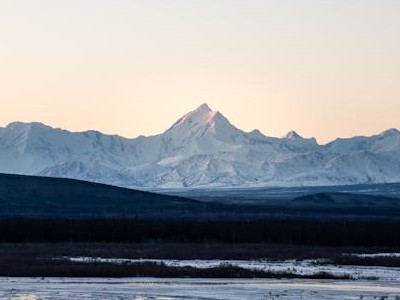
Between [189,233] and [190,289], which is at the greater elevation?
[189,233]

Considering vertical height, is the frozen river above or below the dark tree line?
below

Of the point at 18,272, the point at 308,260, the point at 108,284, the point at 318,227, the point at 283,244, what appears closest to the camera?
the point at 108,284

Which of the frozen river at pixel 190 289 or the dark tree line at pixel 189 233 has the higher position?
the dark tree line at pixel 189 233

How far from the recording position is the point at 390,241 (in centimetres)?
11244

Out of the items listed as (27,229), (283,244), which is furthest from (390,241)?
(27,229)

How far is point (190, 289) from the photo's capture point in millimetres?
59656

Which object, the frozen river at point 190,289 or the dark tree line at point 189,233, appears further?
the dark tree line at point 189,233

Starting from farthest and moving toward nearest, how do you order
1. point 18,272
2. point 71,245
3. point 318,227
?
point 318,227 < point 71,245 < point 18,272

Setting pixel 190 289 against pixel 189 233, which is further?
pixel 189 233

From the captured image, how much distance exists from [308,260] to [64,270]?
20.7 metres

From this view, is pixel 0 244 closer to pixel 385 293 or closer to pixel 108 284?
pixel 108 284

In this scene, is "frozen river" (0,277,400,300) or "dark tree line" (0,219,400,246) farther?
"dark tree line" (0,219,400,246)

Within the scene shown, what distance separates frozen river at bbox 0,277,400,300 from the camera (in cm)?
5578

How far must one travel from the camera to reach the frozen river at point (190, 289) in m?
55.8
